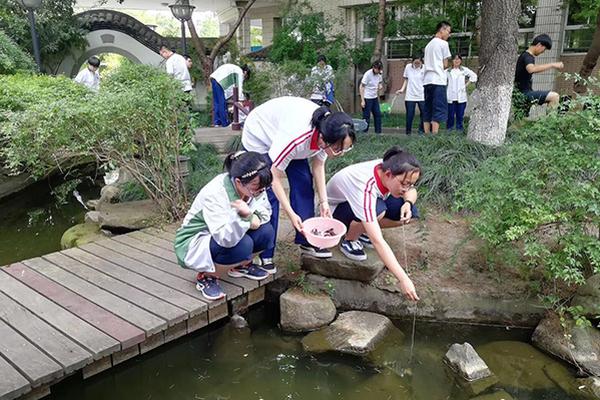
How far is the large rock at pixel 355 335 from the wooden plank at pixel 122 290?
2.75ft

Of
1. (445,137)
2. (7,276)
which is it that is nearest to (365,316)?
(7,276)

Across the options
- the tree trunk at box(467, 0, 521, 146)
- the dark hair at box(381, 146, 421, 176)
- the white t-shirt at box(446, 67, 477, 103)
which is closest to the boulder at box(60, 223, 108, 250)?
the dark hair at box(381, 146, 421, 176)

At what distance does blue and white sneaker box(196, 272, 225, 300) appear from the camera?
291 cm

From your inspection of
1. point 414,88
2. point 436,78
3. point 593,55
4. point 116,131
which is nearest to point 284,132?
point 116,131

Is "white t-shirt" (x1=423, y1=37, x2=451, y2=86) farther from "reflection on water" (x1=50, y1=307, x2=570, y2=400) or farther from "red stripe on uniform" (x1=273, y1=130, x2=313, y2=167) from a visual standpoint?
"red stripe on uniform" (x1=273, y1=130, x2=313, y2=167)

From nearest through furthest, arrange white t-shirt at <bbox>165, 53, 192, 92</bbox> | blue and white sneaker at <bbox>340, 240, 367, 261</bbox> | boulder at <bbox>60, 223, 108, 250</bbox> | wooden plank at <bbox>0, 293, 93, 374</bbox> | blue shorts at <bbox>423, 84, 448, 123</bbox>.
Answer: wooden plank at <bbox>0, 293, 93, 374</bbox>, blue and white sneaker at <bbox>340, 240, 367, 261</bbox>, boulder at <bbox>60, 223, 108, 250</bbox>, blue shorts at <bbox>423, 84, 448, 123</bbox>, white t-shirt at <bbox>165, 53, 192, 92</bbox>

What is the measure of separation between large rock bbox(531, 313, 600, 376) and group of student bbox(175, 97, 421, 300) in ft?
3.23

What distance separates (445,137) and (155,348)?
12.8 ft

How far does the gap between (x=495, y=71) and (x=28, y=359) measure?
195 inches

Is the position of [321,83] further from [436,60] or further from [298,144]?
[298,144]

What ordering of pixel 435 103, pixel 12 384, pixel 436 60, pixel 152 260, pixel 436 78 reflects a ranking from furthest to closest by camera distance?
pixel 435 103 < pixel 436 78 < pixel 436 60 < pixel 152 260 < pixel 12 384

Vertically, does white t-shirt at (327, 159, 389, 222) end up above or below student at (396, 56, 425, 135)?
below

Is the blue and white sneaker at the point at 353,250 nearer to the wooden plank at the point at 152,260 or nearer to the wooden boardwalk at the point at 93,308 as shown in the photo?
the wooden boardwalk at the point at 93,308

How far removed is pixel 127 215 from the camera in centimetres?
447
